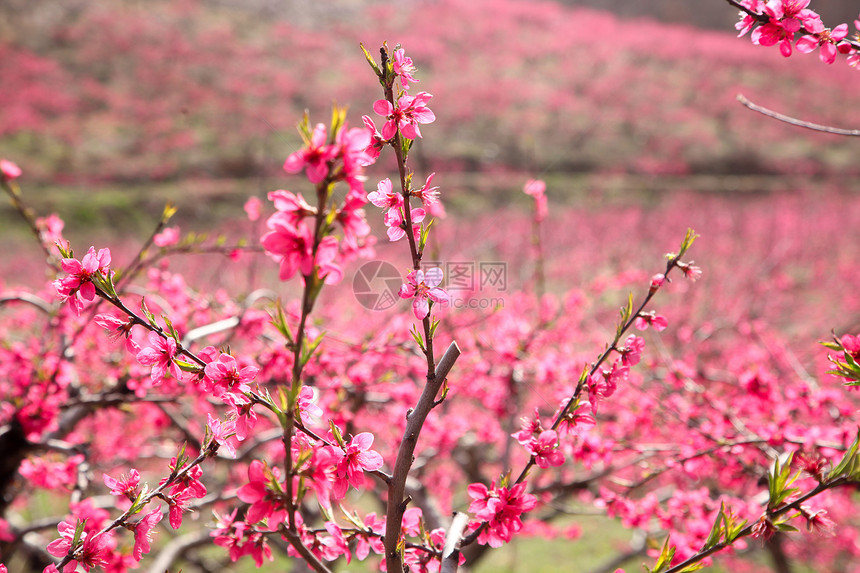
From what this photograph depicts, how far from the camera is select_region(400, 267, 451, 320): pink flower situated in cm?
88

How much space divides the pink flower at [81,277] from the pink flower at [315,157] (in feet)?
1.62

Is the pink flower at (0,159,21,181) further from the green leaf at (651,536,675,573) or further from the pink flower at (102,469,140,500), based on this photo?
the green leaf at (651,536,675,573)

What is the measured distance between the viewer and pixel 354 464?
862mm

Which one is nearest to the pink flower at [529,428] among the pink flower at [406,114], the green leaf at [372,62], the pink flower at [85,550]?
the pink flower at [406,114]

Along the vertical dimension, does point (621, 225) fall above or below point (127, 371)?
above

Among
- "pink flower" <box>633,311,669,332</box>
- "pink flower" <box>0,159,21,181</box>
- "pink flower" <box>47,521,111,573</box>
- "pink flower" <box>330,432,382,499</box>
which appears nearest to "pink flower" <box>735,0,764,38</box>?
"pink flower" <box>633,311,669,332</box>

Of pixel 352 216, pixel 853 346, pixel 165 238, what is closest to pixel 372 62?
pixel 352 216

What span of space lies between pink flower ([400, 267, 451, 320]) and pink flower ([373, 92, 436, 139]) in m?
0.25

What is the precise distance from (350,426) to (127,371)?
0.90 meters

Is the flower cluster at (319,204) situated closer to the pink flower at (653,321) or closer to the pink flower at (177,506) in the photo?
the pink flower at (177,506)

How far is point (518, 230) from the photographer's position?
1373cm

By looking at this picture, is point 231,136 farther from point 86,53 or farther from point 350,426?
point 350,426

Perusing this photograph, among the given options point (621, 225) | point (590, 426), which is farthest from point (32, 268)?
point (621, 225)

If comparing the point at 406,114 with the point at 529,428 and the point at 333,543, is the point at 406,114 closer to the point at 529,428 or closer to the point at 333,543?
the point at 529,428
